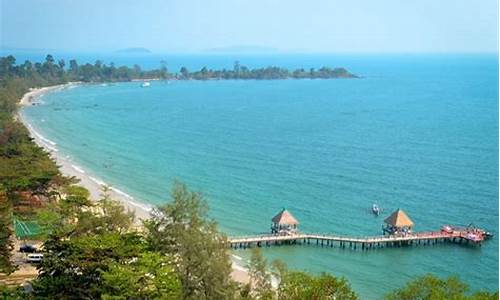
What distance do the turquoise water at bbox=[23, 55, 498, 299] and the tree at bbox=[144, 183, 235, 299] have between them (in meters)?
10.5

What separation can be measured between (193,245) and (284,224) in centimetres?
1494

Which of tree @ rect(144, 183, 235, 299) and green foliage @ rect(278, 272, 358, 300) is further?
tree @ rect(144, 183, 235, 299)

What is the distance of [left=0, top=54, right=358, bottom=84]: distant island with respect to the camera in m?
122

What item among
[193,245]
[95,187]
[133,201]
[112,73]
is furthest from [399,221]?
[112,73]

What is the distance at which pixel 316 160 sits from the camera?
2105 inches

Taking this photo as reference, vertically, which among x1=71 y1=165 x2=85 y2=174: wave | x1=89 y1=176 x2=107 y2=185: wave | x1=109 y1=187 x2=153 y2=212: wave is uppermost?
x1=71 y1=165 x2=85 y2=174: wave

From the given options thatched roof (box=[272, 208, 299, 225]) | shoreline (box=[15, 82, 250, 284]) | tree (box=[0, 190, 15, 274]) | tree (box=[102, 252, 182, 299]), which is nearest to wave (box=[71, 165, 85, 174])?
shoreline (box=[15, 82, 250, 284])

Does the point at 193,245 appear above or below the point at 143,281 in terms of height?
above

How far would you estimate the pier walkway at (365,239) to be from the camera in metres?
32.8

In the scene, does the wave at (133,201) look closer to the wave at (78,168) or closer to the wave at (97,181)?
the wave at (97,181)

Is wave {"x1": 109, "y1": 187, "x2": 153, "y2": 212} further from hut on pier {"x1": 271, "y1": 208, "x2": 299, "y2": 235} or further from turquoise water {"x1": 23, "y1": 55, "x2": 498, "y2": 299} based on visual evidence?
hut on pier {"x1": 271, "y1": 208, "x2": 299, "y2": 235}

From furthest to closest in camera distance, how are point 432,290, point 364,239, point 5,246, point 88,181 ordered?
point 88,181 < point 364,239 < point 5,246 < point 432,290

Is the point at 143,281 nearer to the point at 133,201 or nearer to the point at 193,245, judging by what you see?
the point at 193,245

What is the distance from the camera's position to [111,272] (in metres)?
17.6
